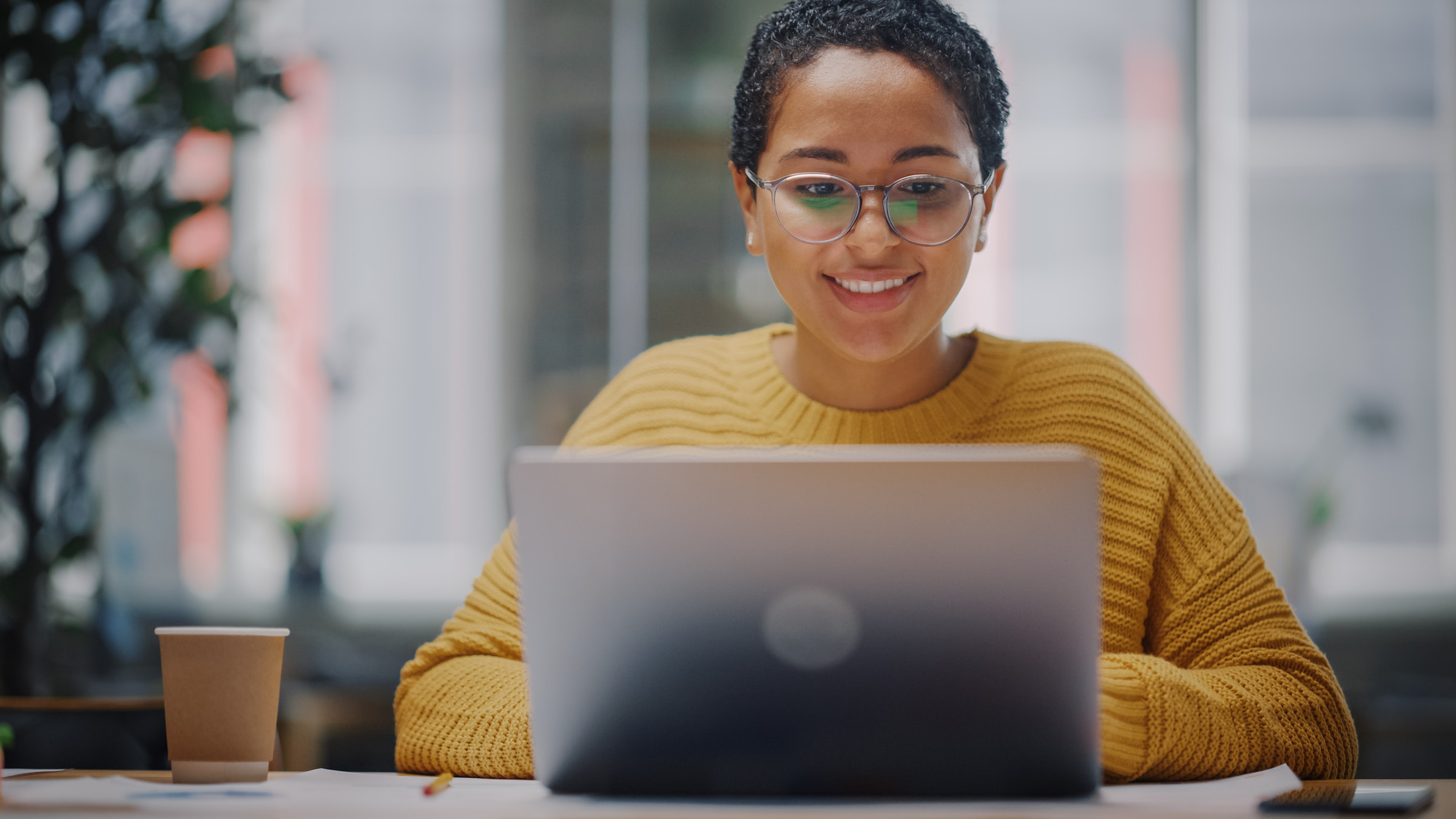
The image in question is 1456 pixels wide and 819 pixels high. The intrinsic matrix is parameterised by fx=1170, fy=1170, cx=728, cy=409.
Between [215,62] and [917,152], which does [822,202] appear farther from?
[215,62]

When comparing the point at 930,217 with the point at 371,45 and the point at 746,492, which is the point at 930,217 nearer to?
the point at 746,492

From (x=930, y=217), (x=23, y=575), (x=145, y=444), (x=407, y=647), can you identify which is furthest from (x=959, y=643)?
(x=145, y=444)

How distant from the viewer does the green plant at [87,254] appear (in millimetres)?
2293

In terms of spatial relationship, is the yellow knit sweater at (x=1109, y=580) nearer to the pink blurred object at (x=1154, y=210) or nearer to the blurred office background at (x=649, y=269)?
the blurred office background at (x=649, y=269)

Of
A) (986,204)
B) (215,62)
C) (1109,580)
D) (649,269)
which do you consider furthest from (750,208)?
(649,269)

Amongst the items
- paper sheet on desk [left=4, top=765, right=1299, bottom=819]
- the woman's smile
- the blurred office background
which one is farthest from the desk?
the blurred office background

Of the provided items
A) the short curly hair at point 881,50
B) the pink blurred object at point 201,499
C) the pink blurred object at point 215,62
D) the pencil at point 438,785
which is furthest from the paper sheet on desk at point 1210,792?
the pink blurred object at point 201,499

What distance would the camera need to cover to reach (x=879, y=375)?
136cm

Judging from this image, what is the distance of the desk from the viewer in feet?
2.24

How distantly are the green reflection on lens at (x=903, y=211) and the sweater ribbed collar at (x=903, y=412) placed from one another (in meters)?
0.24

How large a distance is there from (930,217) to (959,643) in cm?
60

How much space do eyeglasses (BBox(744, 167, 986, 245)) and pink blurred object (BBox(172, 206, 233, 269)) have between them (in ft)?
5.52

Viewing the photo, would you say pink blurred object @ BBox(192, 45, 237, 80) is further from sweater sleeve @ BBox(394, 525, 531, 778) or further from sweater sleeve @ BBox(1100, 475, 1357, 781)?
sweater sleeve @ BBox(1100, 475, 1357, 781)

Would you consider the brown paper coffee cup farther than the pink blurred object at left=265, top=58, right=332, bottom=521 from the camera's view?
No
